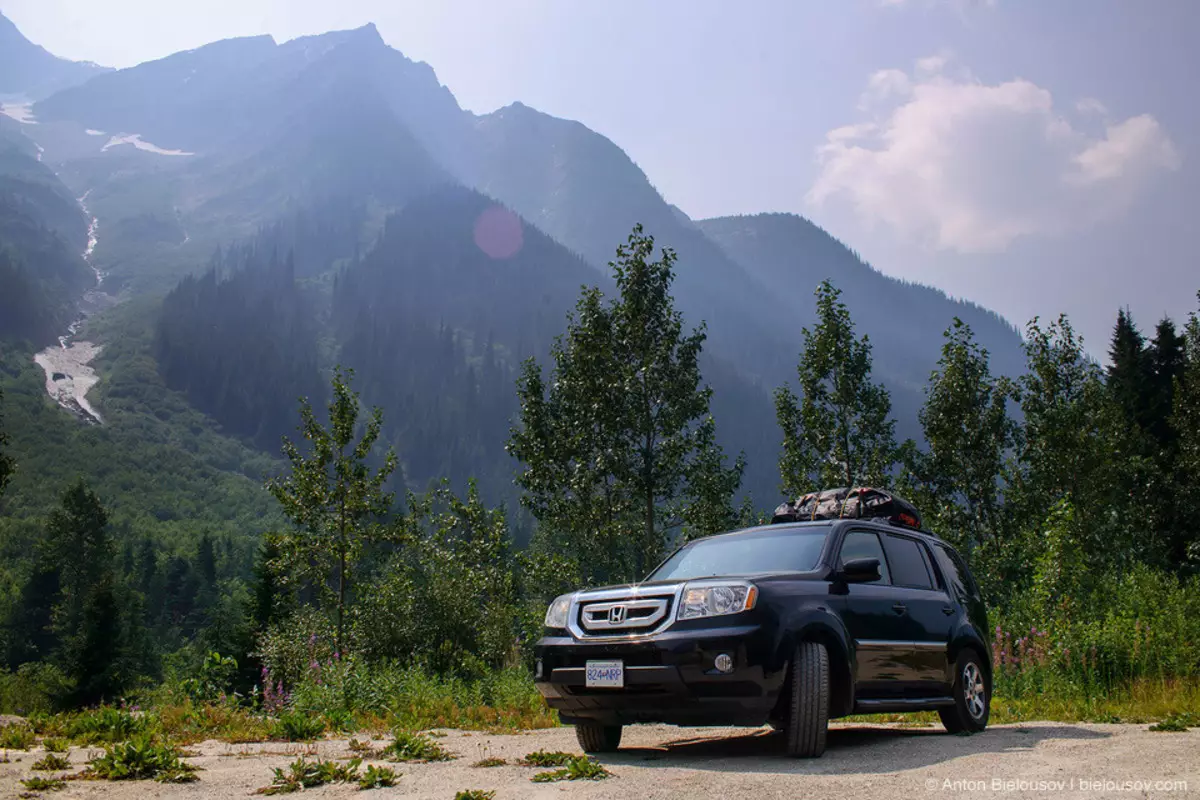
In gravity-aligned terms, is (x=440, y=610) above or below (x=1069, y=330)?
below

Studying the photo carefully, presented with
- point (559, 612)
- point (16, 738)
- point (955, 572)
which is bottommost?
point (16, 738)

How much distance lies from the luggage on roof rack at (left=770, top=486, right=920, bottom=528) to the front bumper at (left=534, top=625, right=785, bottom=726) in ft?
13.7

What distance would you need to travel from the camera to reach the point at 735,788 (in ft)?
16.2

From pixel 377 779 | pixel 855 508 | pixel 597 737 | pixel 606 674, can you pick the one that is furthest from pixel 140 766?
pixel 855 508

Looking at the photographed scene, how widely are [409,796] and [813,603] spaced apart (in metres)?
3.11

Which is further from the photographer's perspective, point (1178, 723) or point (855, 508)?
point (855, 508)

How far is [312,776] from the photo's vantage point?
530cm

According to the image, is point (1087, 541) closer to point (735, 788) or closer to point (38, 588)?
point (735, 788)

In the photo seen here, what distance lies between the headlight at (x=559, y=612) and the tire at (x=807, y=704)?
6.00ft

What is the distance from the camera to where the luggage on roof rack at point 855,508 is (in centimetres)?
1011

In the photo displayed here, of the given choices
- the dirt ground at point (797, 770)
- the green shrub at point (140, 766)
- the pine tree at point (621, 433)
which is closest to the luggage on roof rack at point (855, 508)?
the dirt ground at point (797, 770)

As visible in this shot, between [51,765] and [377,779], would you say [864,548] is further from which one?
[51,765]

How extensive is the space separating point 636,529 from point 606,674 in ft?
43.4


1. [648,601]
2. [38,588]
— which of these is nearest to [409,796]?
[648,601]
